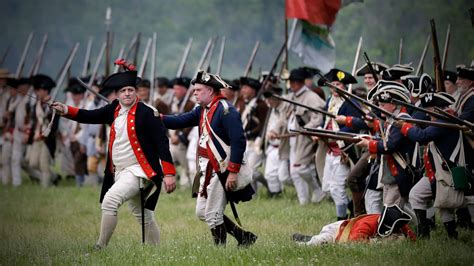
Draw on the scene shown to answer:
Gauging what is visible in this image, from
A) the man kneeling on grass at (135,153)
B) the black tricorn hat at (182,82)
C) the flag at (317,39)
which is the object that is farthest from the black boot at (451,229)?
the black tricorn hat at (182,82)

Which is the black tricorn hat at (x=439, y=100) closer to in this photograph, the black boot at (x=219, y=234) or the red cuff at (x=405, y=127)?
the red cuff at (x=405, y=127)

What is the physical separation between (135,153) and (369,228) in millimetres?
2411

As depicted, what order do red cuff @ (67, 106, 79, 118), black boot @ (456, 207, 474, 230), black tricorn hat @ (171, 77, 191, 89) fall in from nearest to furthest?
1. red cuff @ (67, 106, 79, 118)
2. black boot @ (456, 207, 474, 230)
3. black tricorn hat @ (171, 77, 191, 89)

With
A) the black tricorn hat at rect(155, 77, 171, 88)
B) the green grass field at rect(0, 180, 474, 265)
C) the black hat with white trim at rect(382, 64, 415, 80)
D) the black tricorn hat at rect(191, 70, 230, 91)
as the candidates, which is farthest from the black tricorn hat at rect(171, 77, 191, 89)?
the black tricorn hat at rect(191, 70, 230, 91)

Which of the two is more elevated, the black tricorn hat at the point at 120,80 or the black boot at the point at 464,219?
the black tricorn hat at the point at 120,80

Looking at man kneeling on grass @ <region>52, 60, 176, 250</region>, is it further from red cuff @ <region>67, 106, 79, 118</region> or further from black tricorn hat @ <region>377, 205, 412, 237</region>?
black tricorn hat @ <region>377, 205, 412, 237</region>

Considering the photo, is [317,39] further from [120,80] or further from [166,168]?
[166,168]

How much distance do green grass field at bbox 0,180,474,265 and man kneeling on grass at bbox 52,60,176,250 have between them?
16.1 inches

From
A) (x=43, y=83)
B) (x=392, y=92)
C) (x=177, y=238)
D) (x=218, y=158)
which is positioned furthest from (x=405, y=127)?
(x=43, y=83)

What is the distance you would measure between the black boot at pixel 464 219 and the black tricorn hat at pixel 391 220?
2198 millimetres

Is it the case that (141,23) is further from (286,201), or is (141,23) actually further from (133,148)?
(133,148)

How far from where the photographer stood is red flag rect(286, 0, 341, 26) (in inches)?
619

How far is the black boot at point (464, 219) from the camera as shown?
38.9 feet

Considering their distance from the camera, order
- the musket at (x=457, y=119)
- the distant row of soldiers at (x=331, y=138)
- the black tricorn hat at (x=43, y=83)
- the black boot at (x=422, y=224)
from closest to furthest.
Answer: the musket at (x=457, y=119) < the distant row of soldiers at (x=331, y=138) < the black boot at (x=422, y=224) < the black tricorn hat at (x=43, y=83)
